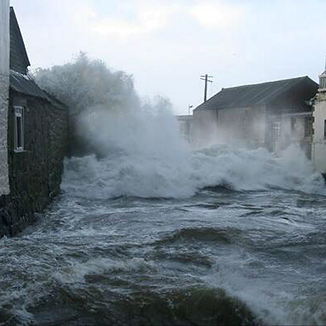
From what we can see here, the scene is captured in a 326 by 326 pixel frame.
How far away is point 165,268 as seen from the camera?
7.65 metres

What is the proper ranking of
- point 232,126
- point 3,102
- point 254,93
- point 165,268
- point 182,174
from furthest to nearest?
1. point 232,126
2. point 254,93
3. point 182,174
4. point 3,102
5. point 165,268

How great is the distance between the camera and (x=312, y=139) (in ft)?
85.6

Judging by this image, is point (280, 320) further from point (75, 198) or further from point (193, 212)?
point (75, 198)

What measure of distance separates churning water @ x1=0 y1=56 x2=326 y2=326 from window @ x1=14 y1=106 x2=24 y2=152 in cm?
186

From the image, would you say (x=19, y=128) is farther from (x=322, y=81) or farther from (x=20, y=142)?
(x=322, y=81)

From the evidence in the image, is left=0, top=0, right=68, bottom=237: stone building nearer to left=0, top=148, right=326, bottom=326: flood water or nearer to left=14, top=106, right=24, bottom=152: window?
left=14, top=106, right=24, bottom=152: window

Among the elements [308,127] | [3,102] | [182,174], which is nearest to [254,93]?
[308,127]

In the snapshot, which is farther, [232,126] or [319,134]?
[232,126]

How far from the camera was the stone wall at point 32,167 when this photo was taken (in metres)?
9.51

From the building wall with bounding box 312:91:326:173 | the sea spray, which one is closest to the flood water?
the sea spray

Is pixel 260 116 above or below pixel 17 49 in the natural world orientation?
below

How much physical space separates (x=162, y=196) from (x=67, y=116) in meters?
6.19

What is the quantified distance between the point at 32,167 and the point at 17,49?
3.89 metres

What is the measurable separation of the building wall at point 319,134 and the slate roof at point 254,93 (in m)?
9.43
